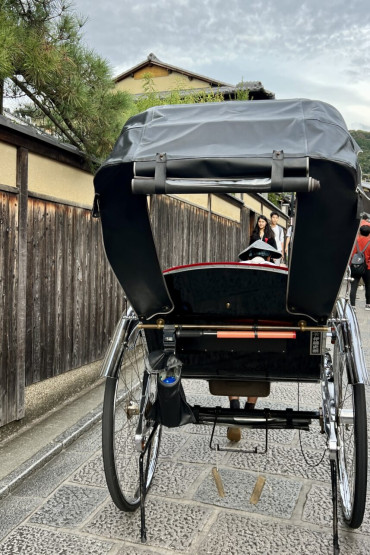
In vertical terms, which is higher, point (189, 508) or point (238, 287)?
point (238, 287)

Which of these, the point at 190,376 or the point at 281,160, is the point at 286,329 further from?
the point at 281,160

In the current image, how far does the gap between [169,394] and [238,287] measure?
0.69 meters

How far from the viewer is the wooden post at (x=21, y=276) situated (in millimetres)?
4223

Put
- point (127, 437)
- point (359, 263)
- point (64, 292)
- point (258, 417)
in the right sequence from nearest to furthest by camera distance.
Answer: point (258, 417) → point (127, 437) → point (64, 292) → point (359, 263)

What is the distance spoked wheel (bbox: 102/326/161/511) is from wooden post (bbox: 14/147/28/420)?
3.75 ft

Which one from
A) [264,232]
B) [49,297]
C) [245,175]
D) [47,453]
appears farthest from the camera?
[264,232]

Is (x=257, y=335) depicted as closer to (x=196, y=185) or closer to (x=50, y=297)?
(x=196, y=185)

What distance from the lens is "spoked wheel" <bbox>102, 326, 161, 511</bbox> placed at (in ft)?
9.06

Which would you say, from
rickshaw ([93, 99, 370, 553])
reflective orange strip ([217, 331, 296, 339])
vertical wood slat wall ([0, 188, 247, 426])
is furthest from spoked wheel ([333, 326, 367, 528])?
vertical wood slat wall ([0, 188, 247, 426])

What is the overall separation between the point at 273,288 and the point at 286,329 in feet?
0.77

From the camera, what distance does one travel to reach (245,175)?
7.43 feet

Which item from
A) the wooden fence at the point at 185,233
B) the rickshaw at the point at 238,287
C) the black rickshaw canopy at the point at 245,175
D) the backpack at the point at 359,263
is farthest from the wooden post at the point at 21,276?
the backpack at the point at 359,263

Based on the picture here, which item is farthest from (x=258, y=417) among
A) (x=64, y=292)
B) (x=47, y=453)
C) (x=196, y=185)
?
(x=64, y=292)

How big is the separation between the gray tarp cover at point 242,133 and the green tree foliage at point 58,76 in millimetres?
1574
